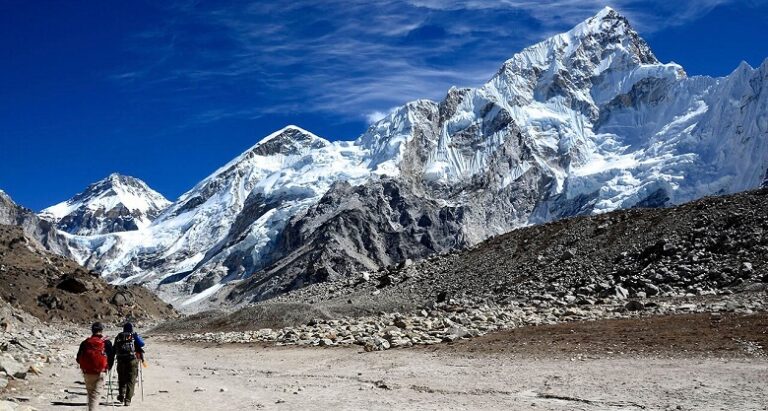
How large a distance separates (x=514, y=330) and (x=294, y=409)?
14809 mm

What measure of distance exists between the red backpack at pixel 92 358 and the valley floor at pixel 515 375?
2086 millimetres

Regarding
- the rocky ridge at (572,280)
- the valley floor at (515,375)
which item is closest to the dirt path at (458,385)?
the valley floor at (515,375)

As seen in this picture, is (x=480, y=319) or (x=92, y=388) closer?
(x=92, y=388)

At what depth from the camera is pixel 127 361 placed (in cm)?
1900

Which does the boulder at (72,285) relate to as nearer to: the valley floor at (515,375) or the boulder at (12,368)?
the valley floor at (515,375)

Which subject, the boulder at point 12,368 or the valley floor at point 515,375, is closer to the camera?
the valley floor at point 515,375

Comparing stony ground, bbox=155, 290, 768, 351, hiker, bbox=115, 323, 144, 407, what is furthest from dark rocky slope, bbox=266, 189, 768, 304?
hiker, bbox=115, 323, 144, 407

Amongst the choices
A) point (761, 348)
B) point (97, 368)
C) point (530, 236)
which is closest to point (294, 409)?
point (97, 368)

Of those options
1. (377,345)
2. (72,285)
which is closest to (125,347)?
(377,345)

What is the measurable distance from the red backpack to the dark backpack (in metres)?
3.13

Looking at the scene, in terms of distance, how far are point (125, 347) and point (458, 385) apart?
9.17 meters

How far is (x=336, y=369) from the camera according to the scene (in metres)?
26.1

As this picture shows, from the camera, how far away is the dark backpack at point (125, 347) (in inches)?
755

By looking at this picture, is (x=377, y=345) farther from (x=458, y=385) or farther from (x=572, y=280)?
(x=572, y=280)
